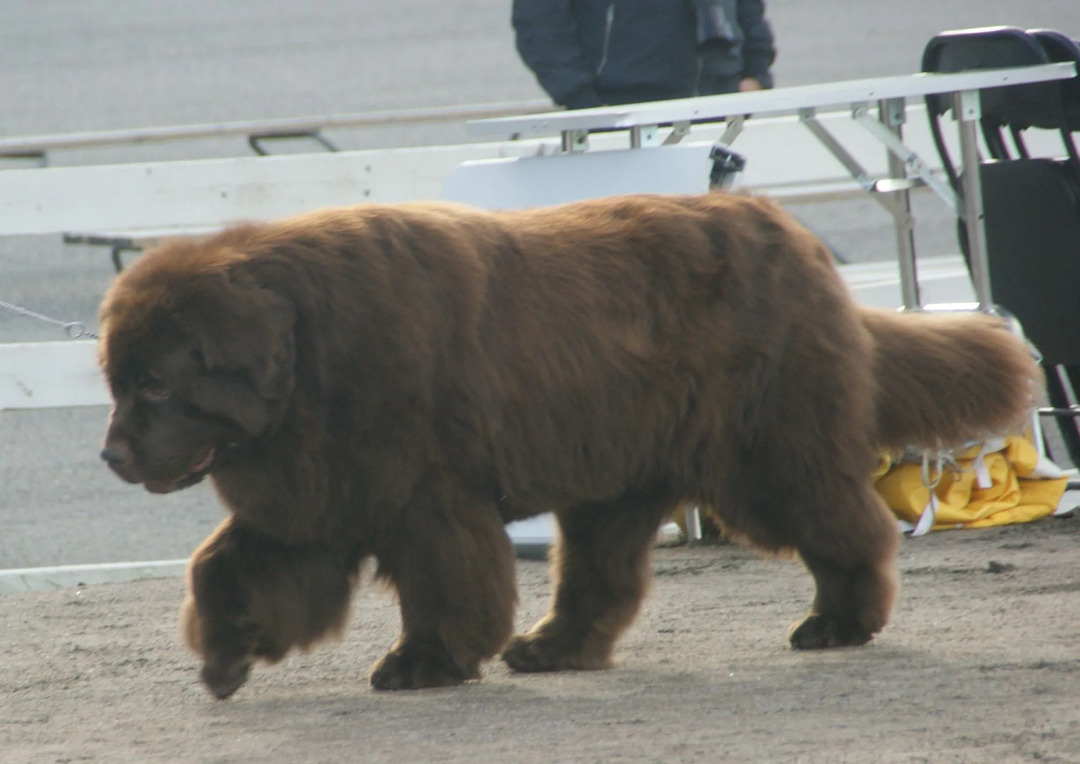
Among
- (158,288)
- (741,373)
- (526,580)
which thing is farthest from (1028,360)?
(158,288)

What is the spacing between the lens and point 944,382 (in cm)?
456

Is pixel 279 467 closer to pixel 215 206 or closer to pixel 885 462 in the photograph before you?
pixel 885 462

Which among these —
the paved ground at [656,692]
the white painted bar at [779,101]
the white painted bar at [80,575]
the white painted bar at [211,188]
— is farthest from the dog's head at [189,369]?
the white painted bar at [211,188]

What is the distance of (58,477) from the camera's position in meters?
8.02

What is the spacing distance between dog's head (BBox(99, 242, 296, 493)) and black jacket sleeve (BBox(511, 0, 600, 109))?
3.86 m

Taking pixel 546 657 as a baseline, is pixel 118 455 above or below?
above

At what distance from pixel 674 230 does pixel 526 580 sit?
1.86 metres

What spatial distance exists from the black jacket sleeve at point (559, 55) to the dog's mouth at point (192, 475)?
3946mm

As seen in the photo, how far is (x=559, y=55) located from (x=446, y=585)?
13.0ft

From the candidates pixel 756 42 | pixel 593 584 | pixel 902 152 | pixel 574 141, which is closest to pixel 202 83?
pixel 756 42

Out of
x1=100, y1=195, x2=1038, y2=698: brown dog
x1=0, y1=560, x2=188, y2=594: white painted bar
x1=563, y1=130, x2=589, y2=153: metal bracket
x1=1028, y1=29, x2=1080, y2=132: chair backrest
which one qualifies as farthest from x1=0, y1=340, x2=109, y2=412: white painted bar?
x1=1028, y1=29, x2=1080, y2=132: chair backrest

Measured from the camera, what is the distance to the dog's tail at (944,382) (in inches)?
179

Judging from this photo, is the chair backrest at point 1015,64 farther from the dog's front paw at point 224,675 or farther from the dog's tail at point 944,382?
the dog's front paw at point 224,675

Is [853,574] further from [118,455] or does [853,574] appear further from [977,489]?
[977,489]
